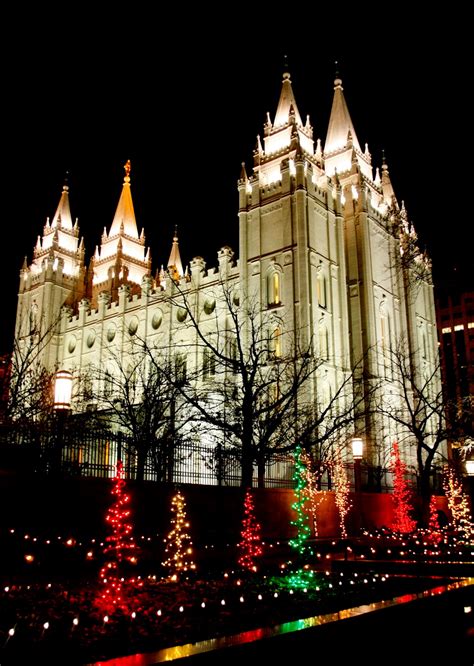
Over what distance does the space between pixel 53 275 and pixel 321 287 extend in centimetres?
2924

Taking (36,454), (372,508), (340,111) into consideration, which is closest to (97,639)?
(36,454)

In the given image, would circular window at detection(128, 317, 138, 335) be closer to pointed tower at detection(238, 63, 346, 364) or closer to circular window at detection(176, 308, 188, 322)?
circular window at detection(176, 308, 188, 322)

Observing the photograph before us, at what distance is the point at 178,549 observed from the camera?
41.8 feet

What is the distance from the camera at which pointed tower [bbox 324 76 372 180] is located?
44938 mm

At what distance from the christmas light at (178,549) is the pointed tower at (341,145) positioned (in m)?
34.7

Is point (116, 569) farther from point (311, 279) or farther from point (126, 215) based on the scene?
point (126, 215)

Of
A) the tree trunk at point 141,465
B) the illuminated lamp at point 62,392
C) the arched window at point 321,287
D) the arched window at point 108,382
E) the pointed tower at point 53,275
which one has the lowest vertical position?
the tree trunk at point 141,465

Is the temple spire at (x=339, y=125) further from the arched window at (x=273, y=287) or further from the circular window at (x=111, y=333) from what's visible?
the circular window at (x=111, y=333)

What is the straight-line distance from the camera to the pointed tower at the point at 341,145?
44938 millimetres

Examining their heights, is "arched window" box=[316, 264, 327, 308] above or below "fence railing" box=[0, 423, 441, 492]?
above

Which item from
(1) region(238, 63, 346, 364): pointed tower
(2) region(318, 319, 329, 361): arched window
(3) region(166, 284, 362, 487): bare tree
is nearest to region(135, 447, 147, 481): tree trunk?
(3) region(166, 284, 362, 487): bare tree

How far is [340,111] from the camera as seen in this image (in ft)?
155

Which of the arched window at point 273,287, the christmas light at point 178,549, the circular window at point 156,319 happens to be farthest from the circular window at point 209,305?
the christmas light at point 178,549

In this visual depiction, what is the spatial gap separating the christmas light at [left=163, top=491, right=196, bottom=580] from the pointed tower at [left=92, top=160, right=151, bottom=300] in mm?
45336
